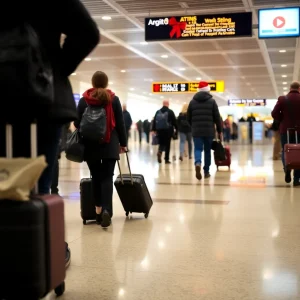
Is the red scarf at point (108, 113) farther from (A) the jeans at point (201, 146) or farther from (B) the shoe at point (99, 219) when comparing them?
(A) the jeans at point (201, 146)

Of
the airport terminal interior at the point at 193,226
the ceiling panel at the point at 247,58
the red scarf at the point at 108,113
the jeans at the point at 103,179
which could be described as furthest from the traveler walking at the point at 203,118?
the ceiling panel at the point at 247,58

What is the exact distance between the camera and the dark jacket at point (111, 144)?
188 inches

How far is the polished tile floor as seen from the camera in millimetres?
3057

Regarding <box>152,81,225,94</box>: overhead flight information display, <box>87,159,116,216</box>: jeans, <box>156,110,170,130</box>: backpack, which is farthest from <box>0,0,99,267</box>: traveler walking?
<box>152,81,225,94</box>: overhead flight information display

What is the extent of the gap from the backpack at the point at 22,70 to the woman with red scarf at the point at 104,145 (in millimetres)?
2550

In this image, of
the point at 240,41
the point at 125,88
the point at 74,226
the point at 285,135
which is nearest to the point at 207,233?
the point at 74,226

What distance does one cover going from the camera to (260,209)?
5.96 m

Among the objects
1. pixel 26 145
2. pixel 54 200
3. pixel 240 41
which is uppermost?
pixel 240 41

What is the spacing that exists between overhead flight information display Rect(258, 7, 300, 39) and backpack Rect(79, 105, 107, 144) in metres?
7.23

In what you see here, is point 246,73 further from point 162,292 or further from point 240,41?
point 162,292

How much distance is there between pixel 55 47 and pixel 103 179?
2.58 metres

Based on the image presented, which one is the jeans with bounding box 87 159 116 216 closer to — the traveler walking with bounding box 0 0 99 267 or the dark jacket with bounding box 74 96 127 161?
the dark jacket with bounding box 74 96 127 161

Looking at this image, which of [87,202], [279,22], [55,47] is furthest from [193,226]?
[279,22]

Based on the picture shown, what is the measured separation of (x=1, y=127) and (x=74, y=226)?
9.17 feet
